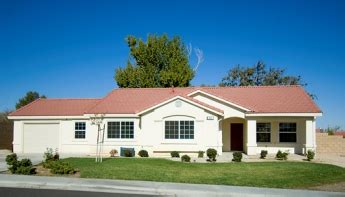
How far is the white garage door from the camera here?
30953mm

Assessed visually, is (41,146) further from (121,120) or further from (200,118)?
(200,118)

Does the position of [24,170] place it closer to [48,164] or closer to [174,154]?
[48,164]

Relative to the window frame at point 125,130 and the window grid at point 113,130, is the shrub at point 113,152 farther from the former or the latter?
the window grid at point 113,130

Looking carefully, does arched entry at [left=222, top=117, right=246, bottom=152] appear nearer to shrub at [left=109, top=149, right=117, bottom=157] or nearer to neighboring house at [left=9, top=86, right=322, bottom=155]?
neighboring house at [left=9, top=86, right=322, bottom=155]

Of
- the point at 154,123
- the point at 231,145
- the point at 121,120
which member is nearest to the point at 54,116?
the point at 121,120

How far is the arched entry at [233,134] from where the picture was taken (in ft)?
98.6

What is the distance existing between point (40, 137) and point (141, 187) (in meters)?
19.8

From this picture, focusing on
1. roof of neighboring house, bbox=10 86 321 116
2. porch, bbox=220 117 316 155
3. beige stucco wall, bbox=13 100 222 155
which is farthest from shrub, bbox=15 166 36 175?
porch, bbox=220 117 316 155

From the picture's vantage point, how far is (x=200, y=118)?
26875mm

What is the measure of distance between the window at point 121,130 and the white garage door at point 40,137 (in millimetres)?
5200

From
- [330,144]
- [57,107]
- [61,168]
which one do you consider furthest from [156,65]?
[61,168]

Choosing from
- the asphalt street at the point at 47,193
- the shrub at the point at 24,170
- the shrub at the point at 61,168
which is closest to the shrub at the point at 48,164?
the shrub at the point at 61,168

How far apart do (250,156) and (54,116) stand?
15717 mm

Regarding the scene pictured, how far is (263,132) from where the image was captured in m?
29.2
